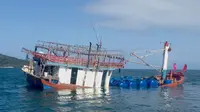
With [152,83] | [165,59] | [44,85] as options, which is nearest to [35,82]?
[44,85]

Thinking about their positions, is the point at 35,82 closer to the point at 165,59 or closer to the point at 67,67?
the point at 67,67

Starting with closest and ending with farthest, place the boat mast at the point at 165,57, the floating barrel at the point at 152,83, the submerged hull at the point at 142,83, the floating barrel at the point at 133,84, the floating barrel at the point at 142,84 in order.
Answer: the floating barrel at the point at 133,84, the submerged hull at the point at 142,83, the floating barrel at the point at 142,84, the floating barrel at the point at 152,83, the boat mast at the point at 165,57

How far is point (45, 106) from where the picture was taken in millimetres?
39500

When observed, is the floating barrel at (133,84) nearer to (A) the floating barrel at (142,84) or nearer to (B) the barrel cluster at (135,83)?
(B) the barrel cluster at (135,83)

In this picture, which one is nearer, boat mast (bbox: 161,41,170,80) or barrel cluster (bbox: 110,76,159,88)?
barrel cluster (bbox: 110,76,159,88)

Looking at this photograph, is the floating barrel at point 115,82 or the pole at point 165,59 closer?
the floating barrel at point 115,82

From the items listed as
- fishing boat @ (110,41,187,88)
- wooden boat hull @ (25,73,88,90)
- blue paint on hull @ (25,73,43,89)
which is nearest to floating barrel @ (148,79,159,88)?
fishing boat @ (110,41,187,88)

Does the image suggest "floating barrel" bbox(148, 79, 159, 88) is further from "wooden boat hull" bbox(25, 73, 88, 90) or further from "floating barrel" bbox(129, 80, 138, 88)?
"wooden boat hull" bbox(25, 73, 88, 90)

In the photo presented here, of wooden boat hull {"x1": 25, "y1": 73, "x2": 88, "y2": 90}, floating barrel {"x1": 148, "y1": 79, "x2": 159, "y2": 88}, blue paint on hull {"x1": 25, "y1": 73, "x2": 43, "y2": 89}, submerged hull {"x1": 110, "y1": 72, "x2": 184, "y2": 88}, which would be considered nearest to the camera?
wooden boat hull {"x1": 25, "y1": 73, "x2": 88, "y2": 90}

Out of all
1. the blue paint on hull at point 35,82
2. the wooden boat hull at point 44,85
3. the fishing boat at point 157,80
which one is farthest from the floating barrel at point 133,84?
the blue paint on hull at point 35,82

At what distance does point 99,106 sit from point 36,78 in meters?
17.3

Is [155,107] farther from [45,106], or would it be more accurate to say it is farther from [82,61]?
[82,61]

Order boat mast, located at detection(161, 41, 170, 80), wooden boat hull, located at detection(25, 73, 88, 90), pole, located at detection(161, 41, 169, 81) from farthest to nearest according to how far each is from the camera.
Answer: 1. boat mast, located at detection(161, 41, 170, 80)
2. pole, located at detection(161, 41, 169, 81)
3. wooden boat hull, located at detection(25, 73, 88, 90)

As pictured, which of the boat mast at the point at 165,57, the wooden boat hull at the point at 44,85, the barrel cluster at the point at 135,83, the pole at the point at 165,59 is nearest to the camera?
the wooden boat hull at the point at 44,85
